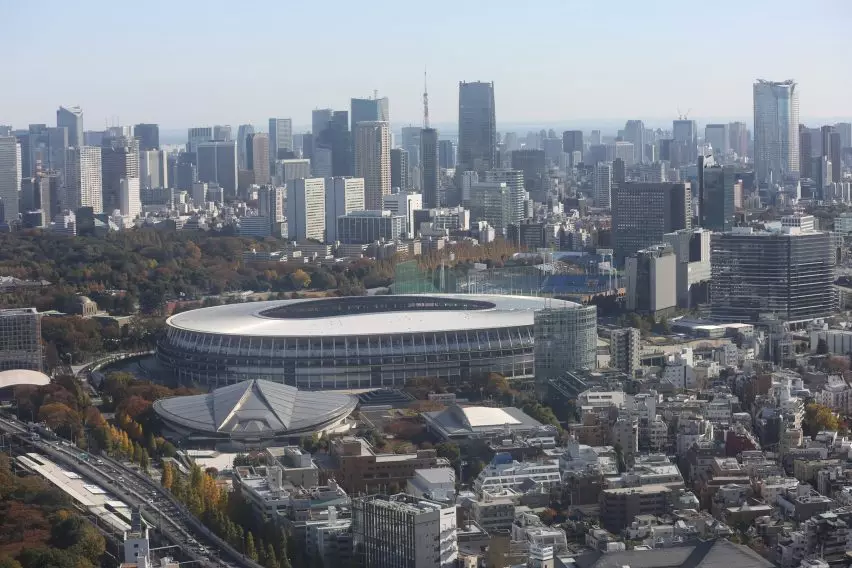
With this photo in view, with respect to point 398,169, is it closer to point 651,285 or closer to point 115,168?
point 115,168

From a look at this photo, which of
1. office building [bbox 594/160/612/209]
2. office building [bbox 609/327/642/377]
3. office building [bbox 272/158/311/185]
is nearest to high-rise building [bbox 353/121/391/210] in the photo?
office building [bbox 272/158/311/185]

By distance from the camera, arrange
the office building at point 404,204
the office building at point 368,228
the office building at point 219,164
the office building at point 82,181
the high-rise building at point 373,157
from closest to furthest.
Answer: the office building at point 368,228 → the office building at point 404,204 → the high-rise building at point 373,157 → the office building at point 82,181 → the office building at point 219,164

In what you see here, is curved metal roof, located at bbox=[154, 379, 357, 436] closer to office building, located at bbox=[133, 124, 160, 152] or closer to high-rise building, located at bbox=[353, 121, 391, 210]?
high-rise building, located at bbox=[353, 121, 391, 210]

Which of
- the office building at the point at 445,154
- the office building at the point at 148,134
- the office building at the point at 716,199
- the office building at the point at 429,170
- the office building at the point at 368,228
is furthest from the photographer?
the office building at the point at 148,134

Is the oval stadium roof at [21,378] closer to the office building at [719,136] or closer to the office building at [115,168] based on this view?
the office building at [115,168]

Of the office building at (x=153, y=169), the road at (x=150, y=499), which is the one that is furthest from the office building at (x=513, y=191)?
the road at (x=150, y=499)

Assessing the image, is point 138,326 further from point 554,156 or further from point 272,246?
point 554,156
